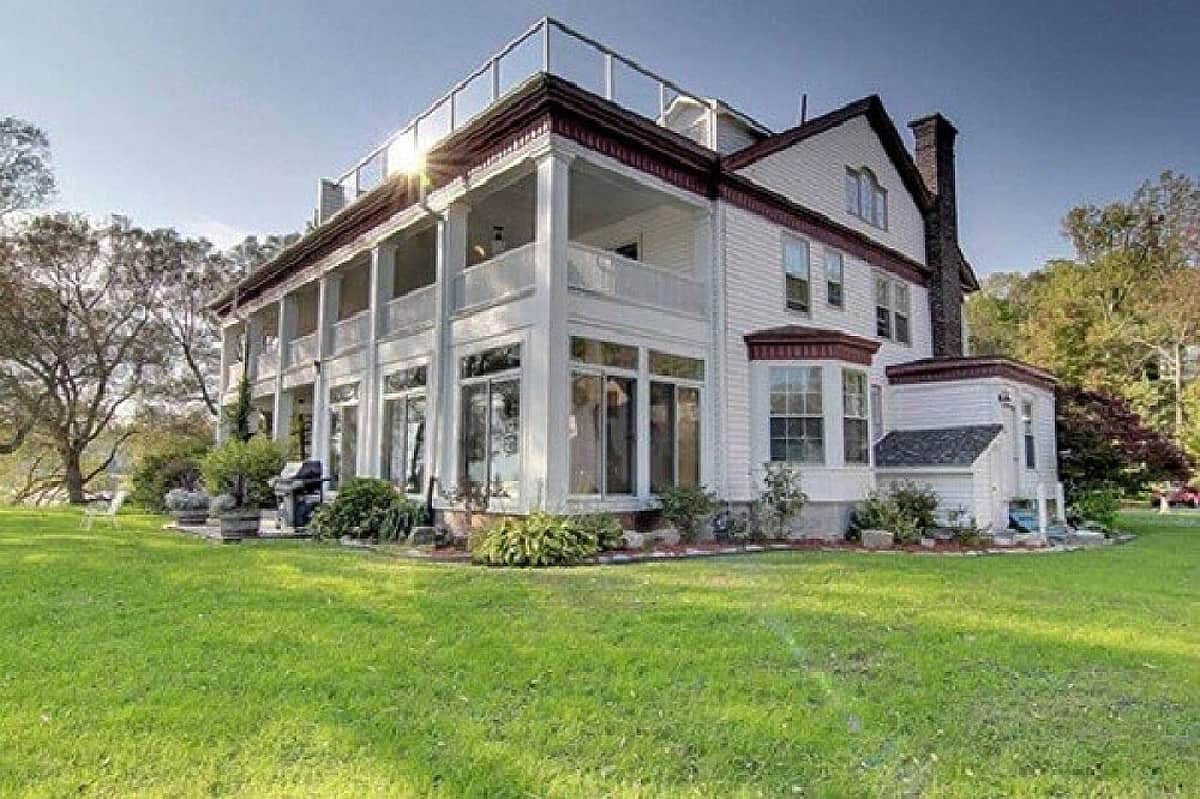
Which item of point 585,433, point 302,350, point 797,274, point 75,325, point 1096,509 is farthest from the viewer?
point 75,325

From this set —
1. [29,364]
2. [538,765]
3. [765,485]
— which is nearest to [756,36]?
[765,485]

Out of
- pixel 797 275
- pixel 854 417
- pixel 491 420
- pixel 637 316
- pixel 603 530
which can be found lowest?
pixel 603 530

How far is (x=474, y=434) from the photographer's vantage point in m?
12.3

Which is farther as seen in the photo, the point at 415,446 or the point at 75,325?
the point at 75,325

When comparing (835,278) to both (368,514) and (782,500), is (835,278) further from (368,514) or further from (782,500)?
(368,514)

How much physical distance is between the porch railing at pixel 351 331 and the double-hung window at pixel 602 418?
662cm

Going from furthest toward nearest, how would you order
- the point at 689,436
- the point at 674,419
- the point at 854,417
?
the point at 854,417 < the point at 689,436 < the point at 674,419

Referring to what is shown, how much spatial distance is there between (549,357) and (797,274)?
22.1 feet

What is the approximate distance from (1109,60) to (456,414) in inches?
569

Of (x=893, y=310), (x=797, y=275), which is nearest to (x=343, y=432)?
(x=797, y=275)

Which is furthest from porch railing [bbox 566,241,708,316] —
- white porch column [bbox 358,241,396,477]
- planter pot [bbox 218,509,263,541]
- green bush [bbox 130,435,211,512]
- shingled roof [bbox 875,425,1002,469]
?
green bush [bbox 130,435,211,512]

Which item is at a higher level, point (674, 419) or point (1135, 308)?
point (1135, 308)

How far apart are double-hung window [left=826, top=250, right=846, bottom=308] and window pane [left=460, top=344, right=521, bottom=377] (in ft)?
24.5

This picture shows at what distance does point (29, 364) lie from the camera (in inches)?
987
